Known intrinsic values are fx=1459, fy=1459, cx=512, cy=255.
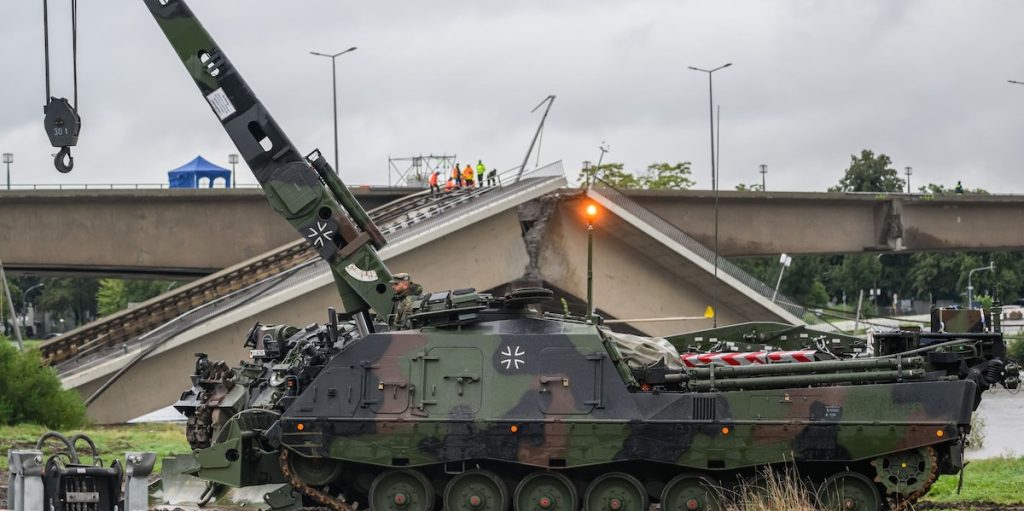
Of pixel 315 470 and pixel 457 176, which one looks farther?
pixel 457 176

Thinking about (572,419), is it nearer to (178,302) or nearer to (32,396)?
(32,396)

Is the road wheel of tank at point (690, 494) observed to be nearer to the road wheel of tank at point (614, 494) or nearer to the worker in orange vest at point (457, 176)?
the road wheel of tank at point (614, 494)

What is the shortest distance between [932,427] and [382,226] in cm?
2753

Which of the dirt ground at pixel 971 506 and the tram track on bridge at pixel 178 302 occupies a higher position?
the tram track on bridge at pixel 178 302

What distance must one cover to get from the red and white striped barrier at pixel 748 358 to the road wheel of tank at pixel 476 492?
2.84 meters

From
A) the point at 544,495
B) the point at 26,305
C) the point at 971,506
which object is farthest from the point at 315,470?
the point at 26,305

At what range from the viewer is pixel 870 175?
311 feet

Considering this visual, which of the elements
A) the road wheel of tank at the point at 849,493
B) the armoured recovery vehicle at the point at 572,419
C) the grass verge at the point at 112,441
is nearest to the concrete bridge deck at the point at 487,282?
the grass verge at the point at 112,441

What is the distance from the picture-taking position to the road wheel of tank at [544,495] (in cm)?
1789

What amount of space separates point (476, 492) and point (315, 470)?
205 cm

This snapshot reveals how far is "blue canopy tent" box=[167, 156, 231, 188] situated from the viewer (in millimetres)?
53094

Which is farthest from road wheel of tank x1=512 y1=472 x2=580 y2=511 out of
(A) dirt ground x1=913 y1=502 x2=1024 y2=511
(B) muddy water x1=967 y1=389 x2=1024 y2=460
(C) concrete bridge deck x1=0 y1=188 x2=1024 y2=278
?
(C) concrete bridge deck x1=0 y1=188 x2=1024 y2=278

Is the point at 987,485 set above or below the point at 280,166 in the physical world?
below

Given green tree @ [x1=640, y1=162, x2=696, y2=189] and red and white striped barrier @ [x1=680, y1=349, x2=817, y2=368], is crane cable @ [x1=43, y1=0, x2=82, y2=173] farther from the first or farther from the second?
green tree @ [x1=640, y1=162, x2=696, y2=189]
